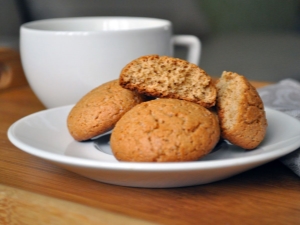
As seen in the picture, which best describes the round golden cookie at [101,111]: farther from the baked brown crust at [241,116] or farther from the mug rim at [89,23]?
the mug rim at [89,23]

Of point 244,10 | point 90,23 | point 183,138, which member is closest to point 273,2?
point 244,10

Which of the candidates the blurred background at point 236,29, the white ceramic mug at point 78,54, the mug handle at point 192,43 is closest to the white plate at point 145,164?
the white ceramic mug at point 78,54

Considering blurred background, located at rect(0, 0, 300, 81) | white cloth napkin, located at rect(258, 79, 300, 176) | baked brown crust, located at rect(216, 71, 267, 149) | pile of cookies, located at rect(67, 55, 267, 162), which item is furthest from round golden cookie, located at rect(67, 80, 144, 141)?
blurred background, located at rect(0, 0, 300, 81)

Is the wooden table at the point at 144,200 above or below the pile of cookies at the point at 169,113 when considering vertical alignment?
below

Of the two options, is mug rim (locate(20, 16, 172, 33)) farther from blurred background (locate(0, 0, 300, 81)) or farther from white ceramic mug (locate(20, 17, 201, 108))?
blurred background (locate(0, 0, 300, 81))

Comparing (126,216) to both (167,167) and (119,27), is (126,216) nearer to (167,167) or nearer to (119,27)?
(167,167)
